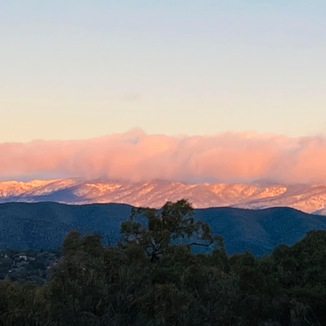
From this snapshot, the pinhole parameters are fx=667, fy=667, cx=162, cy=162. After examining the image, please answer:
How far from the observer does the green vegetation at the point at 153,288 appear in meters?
27.4

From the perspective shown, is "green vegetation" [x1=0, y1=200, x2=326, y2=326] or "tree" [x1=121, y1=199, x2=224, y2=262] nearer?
"green vegetation" [x1=0, y1=200, x2=326, y2=326]

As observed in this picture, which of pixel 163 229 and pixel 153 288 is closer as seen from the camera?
pixel 153 288

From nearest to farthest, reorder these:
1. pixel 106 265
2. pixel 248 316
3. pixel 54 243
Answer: pixel 106 265 → pixel 248 316 → pixel 54 243

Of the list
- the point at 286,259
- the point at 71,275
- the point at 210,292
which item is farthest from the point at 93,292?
the point at 286,259

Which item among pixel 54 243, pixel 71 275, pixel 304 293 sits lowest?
pixel 54 243

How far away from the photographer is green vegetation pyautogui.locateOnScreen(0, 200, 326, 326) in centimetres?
2738

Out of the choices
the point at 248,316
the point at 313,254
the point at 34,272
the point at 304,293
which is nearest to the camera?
the point at 248,316

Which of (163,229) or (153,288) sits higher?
(163,229)

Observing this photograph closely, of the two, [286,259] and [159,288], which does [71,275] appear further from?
[286,259]

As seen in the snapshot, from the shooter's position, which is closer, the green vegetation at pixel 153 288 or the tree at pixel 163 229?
the green vegetation at pixel 153 288

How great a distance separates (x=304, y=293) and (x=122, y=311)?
61.6 feet

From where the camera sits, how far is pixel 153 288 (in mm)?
30234

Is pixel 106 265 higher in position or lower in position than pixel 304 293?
higher

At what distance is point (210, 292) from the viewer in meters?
31.6
